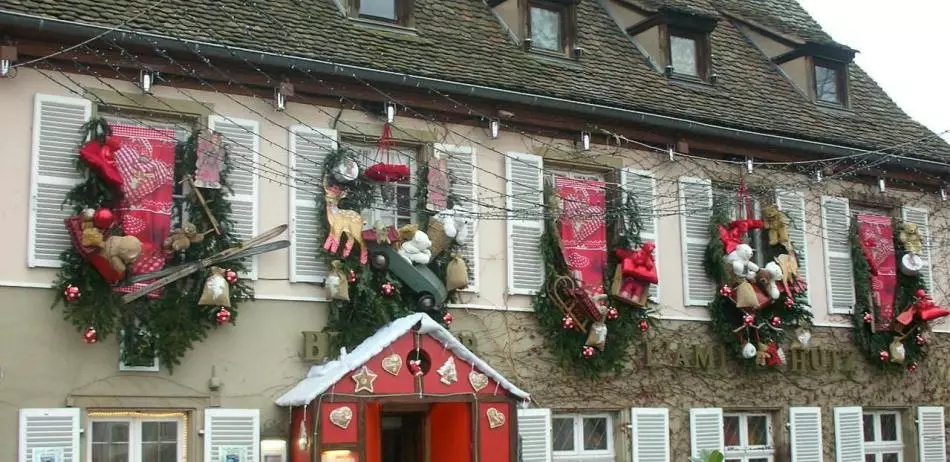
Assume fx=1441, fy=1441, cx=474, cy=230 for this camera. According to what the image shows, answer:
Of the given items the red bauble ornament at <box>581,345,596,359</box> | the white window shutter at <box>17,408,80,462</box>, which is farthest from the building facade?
the red bauble ornament at <box>581,345,596,359</box>

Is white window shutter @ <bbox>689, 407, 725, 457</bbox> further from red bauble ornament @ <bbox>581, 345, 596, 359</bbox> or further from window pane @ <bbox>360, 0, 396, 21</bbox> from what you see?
window pane @ <bbox>360, 0, 396, 21</bbox>

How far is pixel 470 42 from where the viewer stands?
1633 centimetres

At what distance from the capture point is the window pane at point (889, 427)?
18.4 m

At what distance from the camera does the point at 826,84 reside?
1975cm

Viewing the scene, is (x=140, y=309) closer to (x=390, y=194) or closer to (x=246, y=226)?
(x=246, y=226)

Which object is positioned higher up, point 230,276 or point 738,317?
point 230,276

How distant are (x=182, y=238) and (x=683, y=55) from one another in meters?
7.93

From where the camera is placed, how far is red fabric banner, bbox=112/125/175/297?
13.0 meters

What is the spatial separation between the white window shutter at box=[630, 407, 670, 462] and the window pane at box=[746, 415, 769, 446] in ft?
4.94

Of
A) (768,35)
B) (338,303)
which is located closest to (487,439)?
(338,303)

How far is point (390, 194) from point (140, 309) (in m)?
3.03

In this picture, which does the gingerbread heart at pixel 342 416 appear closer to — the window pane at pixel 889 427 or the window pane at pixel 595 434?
the window pane at pixel 595 434

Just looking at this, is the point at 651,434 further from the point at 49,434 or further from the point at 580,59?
the point at 49,434

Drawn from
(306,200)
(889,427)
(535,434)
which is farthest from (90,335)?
(889,427)
